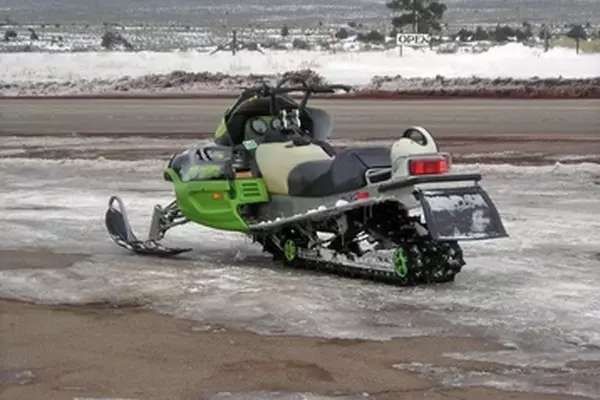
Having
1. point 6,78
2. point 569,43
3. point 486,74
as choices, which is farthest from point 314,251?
point 569,43

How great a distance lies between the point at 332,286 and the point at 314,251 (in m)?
0.67

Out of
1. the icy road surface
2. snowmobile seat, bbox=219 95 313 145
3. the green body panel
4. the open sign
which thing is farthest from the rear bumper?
the open sign

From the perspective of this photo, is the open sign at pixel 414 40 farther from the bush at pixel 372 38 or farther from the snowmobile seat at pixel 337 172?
the snowmobile seat at pixel 337 172

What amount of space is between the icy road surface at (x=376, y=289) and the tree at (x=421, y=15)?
6523cm

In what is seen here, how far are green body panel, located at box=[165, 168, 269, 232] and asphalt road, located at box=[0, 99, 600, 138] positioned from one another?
14.3 metres

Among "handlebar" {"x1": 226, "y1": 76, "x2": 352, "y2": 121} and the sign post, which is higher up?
"handlebar" {"x1": 226, "y1": 76, "x2": 352, "y2": 121}

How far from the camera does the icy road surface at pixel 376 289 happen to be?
780 centimetres

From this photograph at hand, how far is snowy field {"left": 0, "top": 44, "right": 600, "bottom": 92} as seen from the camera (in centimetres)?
5075

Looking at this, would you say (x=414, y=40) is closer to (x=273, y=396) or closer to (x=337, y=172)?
(x=337, y=172)

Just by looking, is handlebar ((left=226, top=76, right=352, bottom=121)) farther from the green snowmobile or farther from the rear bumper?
the rear bumper

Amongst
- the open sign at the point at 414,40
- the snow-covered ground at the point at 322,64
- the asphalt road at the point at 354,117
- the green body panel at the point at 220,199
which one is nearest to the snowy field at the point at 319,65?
the snow-covered ground at the point at 322,64

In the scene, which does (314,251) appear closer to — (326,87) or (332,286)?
(332,286)

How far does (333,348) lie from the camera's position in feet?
25.4

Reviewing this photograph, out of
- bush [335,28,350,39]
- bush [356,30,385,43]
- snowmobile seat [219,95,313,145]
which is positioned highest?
snowmobile seat [219,95,313,145]
